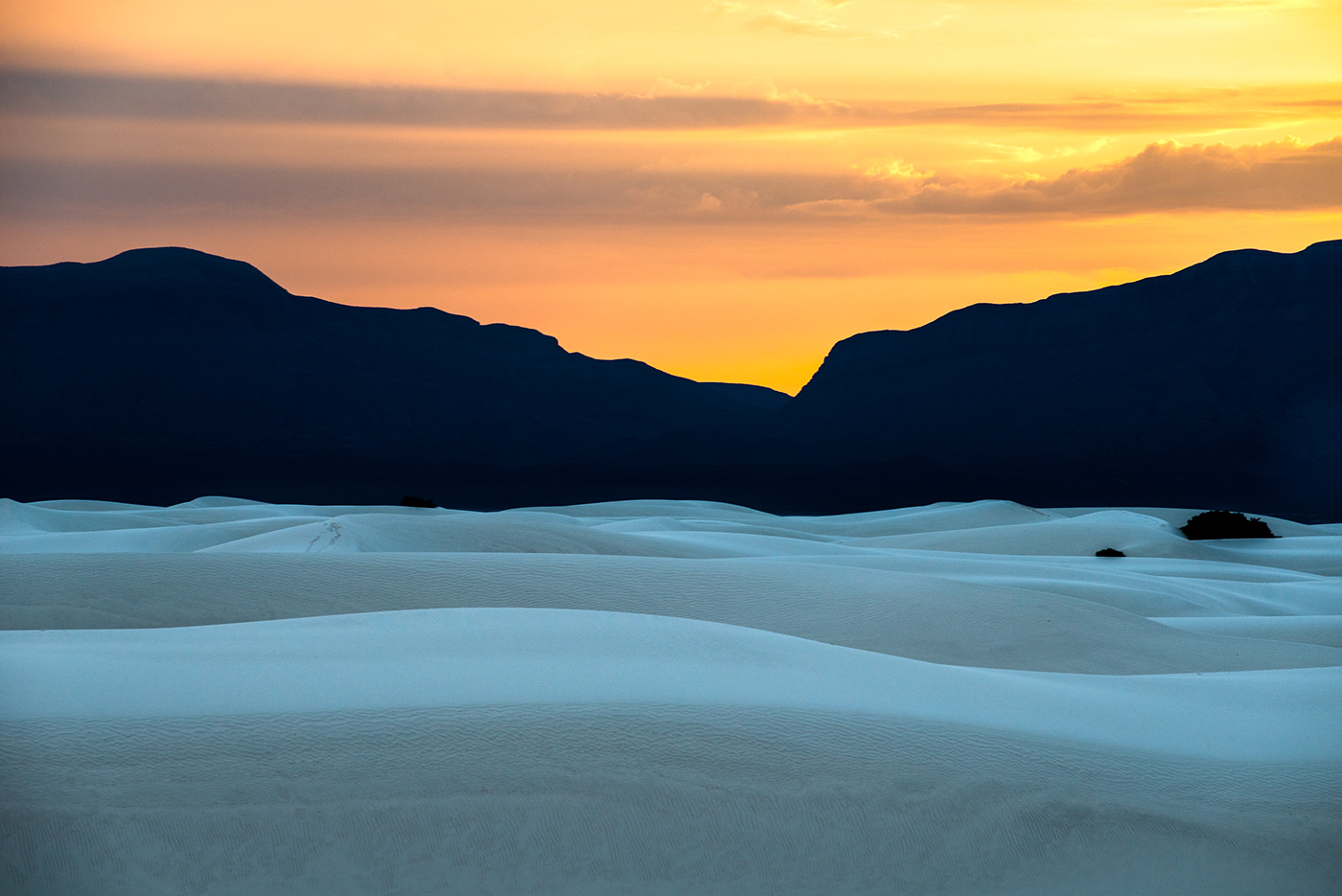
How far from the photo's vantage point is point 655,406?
527 feet

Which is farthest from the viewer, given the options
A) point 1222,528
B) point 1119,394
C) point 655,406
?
point 655,406

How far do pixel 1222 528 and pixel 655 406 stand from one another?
424ft

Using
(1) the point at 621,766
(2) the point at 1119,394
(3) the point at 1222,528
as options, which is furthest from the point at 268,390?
(1) the point at 621,766

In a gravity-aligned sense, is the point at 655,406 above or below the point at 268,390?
above

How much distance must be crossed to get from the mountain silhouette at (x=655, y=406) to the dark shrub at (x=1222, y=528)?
177ft

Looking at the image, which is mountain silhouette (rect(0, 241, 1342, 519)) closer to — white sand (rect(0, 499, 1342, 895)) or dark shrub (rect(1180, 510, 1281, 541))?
dark shrub (rect(1180, 510, 1281, 541))

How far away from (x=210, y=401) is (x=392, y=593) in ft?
431

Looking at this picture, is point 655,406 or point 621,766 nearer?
point 621,766

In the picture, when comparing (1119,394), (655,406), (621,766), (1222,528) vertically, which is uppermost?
(655,406)

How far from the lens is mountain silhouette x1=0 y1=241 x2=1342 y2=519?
10606 centimetres

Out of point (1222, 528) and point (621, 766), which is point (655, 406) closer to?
point (1222, 528)

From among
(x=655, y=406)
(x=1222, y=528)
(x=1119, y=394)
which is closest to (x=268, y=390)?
(x=655, y=406)

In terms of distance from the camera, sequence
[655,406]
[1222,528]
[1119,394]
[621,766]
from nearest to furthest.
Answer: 1. [621,766]
2. [1222,528]
3. [1119,394]
4. [655,406]

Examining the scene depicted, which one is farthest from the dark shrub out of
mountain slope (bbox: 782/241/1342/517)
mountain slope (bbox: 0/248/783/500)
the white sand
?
mountain slope (bbox: 0/248/783/500)
